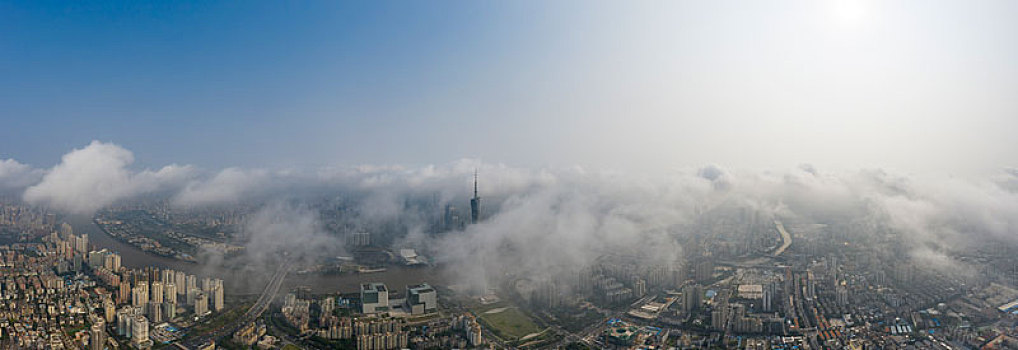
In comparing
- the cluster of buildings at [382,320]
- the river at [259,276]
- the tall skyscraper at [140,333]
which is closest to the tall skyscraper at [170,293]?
the river at [259,276]

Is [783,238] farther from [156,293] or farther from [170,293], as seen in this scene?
[156,293]

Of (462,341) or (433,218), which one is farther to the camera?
(433,218)

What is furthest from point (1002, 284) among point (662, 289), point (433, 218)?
point (433, 218)

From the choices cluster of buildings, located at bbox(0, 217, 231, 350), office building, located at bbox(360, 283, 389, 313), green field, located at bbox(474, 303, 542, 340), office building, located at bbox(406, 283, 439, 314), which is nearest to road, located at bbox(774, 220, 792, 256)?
green field, located at bbox(474, 303, 542, 340)

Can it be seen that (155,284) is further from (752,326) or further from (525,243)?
(752,326)

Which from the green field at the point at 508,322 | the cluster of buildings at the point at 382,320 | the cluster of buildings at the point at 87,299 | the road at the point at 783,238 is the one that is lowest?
the green field at the point at 508,322

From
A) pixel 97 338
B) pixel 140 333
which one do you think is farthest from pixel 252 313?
pixel 97 338

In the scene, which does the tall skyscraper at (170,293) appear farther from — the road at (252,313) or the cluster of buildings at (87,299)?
the road at (252,313)
